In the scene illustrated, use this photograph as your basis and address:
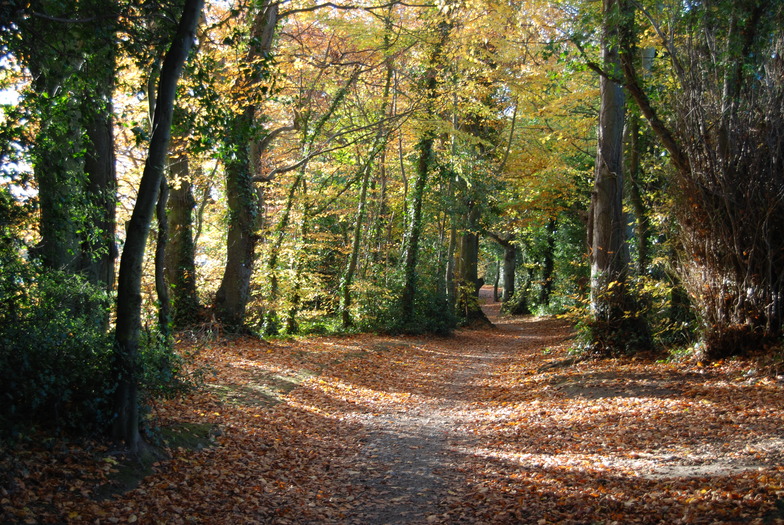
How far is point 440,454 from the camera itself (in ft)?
21.1

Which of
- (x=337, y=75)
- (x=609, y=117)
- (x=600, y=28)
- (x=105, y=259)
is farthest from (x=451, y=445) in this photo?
(x=337, y=75)

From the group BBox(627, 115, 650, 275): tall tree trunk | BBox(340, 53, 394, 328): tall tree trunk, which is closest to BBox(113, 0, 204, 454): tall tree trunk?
BBox(627, 115, 650, 275): tall tree trunk

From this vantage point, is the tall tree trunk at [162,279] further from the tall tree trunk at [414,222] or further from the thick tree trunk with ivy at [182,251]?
the tall tree trunk at [414,222]

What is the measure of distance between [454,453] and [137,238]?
4.17m

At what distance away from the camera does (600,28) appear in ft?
35.2

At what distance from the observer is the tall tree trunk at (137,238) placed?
4.84 meters

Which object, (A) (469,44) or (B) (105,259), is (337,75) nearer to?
(A) (469,44)

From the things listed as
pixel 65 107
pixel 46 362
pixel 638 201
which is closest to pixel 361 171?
pixel 638 201

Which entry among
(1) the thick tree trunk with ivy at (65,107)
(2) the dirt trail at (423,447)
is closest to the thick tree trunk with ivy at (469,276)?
(2) the dirt trail at (423,447)

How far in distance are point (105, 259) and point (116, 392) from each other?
3.69 meters

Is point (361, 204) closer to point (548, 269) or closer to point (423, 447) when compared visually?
point (423, 447)

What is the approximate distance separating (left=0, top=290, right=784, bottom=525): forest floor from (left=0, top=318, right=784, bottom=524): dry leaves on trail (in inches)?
0.8

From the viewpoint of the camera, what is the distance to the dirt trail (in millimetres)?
4922

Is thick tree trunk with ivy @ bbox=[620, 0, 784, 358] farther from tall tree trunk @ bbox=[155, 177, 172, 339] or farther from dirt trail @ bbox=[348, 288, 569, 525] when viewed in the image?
tall tree trunk @ bbox=[155, 177, 172, 339]
